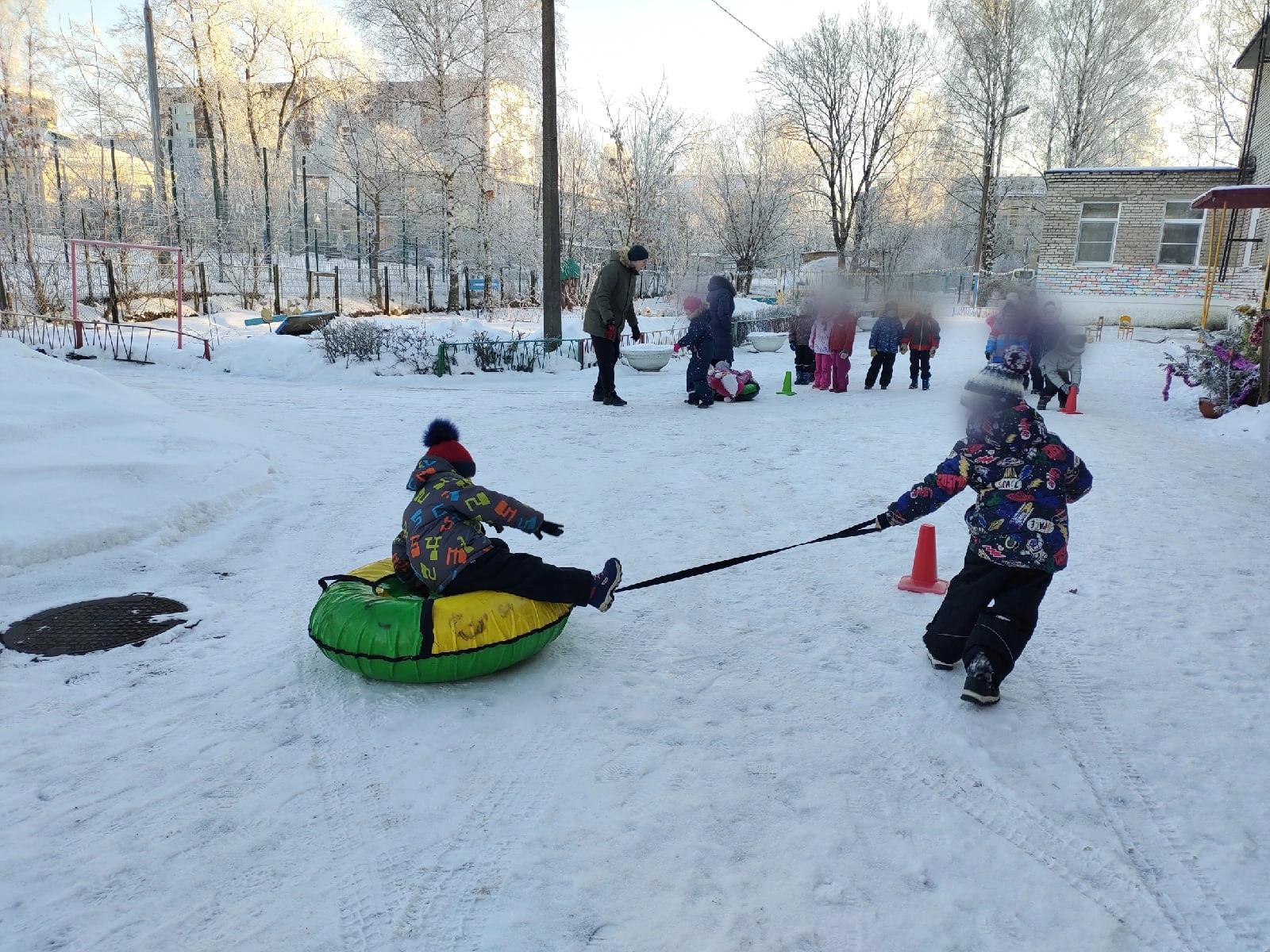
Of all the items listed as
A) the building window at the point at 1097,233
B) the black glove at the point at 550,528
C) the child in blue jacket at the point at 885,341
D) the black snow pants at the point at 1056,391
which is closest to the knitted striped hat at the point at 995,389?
the black glove at the point at 550,528

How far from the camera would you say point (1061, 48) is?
35.3m

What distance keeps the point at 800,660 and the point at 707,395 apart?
7454mm

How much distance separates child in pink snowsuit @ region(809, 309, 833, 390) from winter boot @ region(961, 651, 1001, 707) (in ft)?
31.6

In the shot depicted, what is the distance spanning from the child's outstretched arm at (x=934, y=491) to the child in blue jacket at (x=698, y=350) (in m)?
7.51

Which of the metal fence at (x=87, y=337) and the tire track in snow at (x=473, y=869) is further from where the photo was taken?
the metal fence at (x=87, y=337)

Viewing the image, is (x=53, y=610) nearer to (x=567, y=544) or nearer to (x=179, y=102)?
(x=567, y=544)

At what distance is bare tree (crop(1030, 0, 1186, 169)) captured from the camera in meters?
33.8

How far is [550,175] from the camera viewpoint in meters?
15.6

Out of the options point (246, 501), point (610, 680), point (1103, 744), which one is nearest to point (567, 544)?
point (610, 680)

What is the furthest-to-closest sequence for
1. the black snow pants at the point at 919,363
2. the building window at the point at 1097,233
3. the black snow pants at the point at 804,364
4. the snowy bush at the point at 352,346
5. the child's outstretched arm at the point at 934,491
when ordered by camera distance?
the building window at the point at 1097,233
the snowy bush at the point at 352,346
the black snow pants at the point at 804,364
the black snow pants at the point at 919,363
the child's outstretched arm at the point at 934,491

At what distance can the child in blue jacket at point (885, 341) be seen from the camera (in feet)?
41.6

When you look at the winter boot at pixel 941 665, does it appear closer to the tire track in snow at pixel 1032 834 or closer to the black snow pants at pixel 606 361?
the tire track in snow at pixel 1032 834

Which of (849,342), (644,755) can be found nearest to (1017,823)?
(644,755)

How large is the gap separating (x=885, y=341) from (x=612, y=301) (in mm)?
4727
